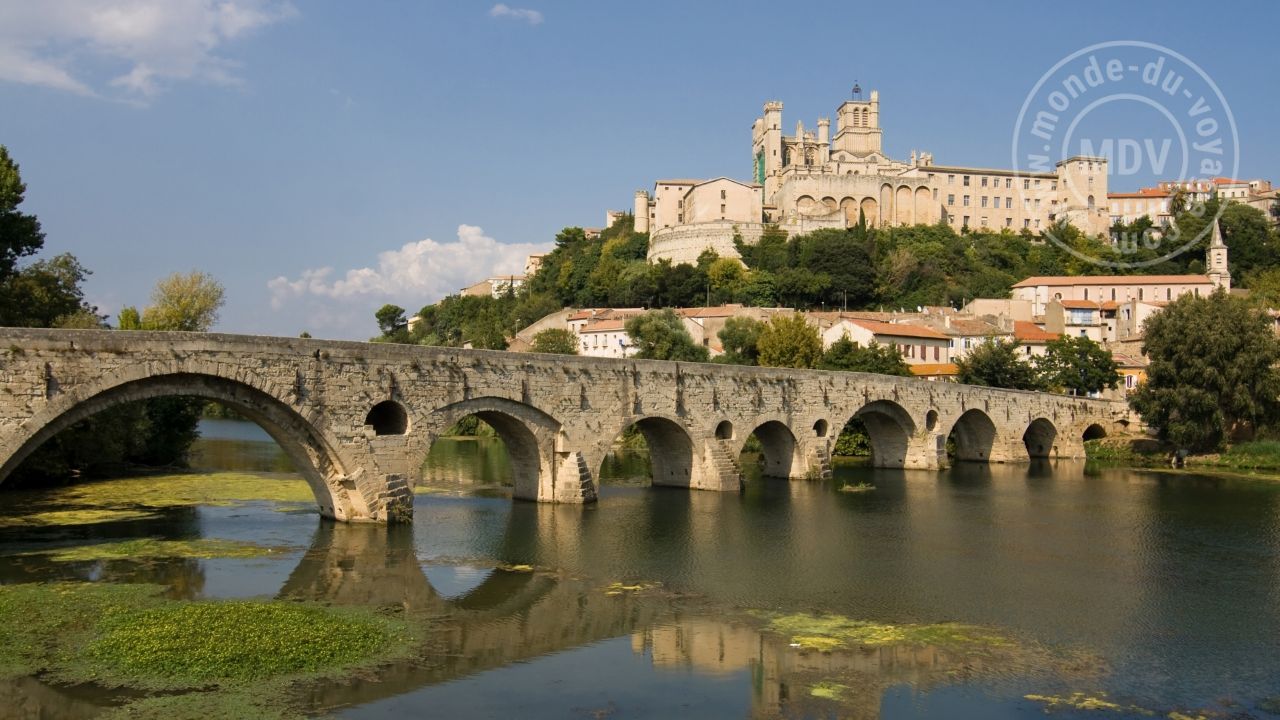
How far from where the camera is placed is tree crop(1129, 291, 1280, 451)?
45.8m

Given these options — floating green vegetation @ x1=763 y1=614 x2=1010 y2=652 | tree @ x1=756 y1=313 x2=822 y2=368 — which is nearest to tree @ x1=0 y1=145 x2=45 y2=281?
floating green vegetation @ x1=763 y1=614 x2=1010 y2=652

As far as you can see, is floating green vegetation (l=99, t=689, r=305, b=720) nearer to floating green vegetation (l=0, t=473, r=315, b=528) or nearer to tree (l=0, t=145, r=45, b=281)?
floating green vegetation (l=0, t=473, r=315, b=528)

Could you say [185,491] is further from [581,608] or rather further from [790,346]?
[790,346]

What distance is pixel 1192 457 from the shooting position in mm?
49281

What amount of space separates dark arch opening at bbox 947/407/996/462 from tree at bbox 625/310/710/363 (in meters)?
15.6

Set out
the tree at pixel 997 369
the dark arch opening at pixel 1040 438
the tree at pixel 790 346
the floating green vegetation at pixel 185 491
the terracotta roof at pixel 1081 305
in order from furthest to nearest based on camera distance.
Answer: the terracotta roof at pixel 1081 305, the tree at pixel 790 346, the tree at pixel 997 369, the dark arch opening at pixel 1040 438, the floating green vegetation at pixel 185 491

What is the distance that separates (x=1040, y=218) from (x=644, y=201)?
4342cm

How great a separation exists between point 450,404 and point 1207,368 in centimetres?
3709

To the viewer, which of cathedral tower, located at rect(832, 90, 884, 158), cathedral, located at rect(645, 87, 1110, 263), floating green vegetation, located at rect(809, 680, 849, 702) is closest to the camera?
floating green vegetation, located at rect(809, 680, 849, 702)

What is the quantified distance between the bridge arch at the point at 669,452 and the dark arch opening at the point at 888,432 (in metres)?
11.7

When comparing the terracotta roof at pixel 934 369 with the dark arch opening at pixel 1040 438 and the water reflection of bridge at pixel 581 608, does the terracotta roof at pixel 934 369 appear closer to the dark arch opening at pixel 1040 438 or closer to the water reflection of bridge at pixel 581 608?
the dark arch opening at pixel 1040 438

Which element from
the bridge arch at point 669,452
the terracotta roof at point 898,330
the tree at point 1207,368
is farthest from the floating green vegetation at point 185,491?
the terracotta roof at point 898,330

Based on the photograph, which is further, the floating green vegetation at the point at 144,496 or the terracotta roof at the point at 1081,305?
the terracotta roof at the point at 1081,305

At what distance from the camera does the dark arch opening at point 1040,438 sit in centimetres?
5331
